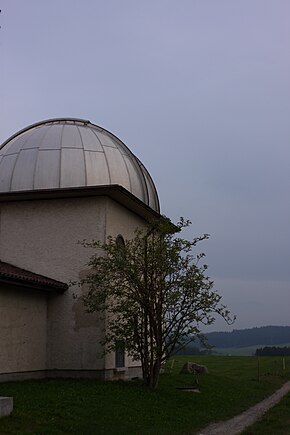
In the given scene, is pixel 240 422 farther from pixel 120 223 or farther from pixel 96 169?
pixel 96 169

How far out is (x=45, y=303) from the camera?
18.9 m

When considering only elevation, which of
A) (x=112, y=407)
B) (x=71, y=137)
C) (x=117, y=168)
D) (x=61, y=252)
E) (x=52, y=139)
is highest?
(x=71, y=137)

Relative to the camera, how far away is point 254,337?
158 metres

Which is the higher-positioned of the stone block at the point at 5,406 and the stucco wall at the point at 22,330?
the stucco wall at the point at 22,330

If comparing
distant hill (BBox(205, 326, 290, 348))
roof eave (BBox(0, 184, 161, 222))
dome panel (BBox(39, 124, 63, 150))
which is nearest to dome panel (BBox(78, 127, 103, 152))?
dome panel (BBox(39, 124, 63, 150))

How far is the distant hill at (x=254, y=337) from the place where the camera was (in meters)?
149

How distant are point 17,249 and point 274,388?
11503 millimetres

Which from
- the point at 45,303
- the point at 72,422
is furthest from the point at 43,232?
the point at 72,422

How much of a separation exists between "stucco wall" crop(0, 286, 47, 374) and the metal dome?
13.2 feet

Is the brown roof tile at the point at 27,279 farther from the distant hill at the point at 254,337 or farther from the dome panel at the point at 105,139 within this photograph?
the distant hill at the point at 254,337

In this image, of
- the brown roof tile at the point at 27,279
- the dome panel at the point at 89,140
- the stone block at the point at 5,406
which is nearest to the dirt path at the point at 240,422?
the stone block at the point at 5,406

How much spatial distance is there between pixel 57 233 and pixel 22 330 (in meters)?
3.56

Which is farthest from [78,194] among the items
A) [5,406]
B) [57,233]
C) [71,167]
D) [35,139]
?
[5,406]

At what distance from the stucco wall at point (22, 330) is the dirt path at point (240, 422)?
6.47 m
